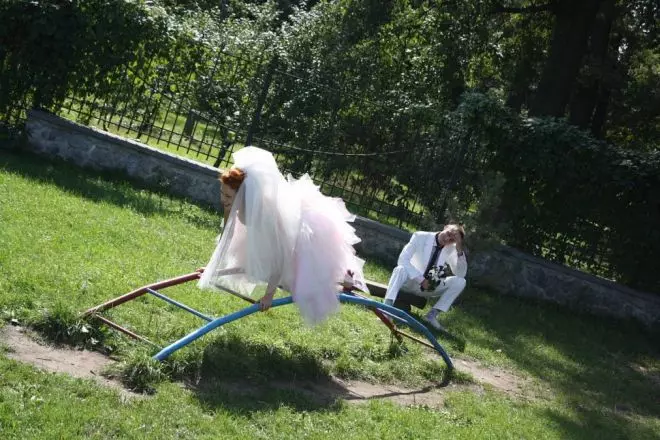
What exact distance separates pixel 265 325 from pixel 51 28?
564 cm

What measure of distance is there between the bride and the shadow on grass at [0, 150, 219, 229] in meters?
3.97

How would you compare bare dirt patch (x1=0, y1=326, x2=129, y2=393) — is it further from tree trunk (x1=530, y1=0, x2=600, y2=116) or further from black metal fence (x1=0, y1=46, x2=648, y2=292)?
tree trunk (x1=530, y1=0, x2=600, y2=116)

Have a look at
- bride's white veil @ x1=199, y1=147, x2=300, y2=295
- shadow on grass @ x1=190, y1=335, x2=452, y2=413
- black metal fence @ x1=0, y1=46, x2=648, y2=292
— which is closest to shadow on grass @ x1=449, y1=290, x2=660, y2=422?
black metal fence @ x1=0, y1=46, x2=648, y2=292

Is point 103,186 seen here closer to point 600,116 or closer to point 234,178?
point 234,178

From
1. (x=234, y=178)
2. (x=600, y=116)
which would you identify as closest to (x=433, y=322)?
(x=234, y=178)

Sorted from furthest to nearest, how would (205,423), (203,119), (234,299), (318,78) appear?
(318,78) → (203,119) → (234,299) → (205,423)

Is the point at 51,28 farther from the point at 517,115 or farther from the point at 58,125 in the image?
the point at 517,115

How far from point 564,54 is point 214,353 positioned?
10177 mm

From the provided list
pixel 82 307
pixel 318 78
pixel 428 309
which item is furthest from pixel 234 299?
pixel 318 78

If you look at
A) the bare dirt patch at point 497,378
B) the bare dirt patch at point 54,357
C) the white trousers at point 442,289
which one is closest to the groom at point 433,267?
the white trousers at point 442,289

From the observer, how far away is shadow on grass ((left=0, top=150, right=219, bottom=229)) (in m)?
10.1

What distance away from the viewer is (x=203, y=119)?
12.9 m

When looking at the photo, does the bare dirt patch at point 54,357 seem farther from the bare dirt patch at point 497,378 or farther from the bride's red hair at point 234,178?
the bare dirt patch at point 497,378

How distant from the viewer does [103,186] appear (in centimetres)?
1062
